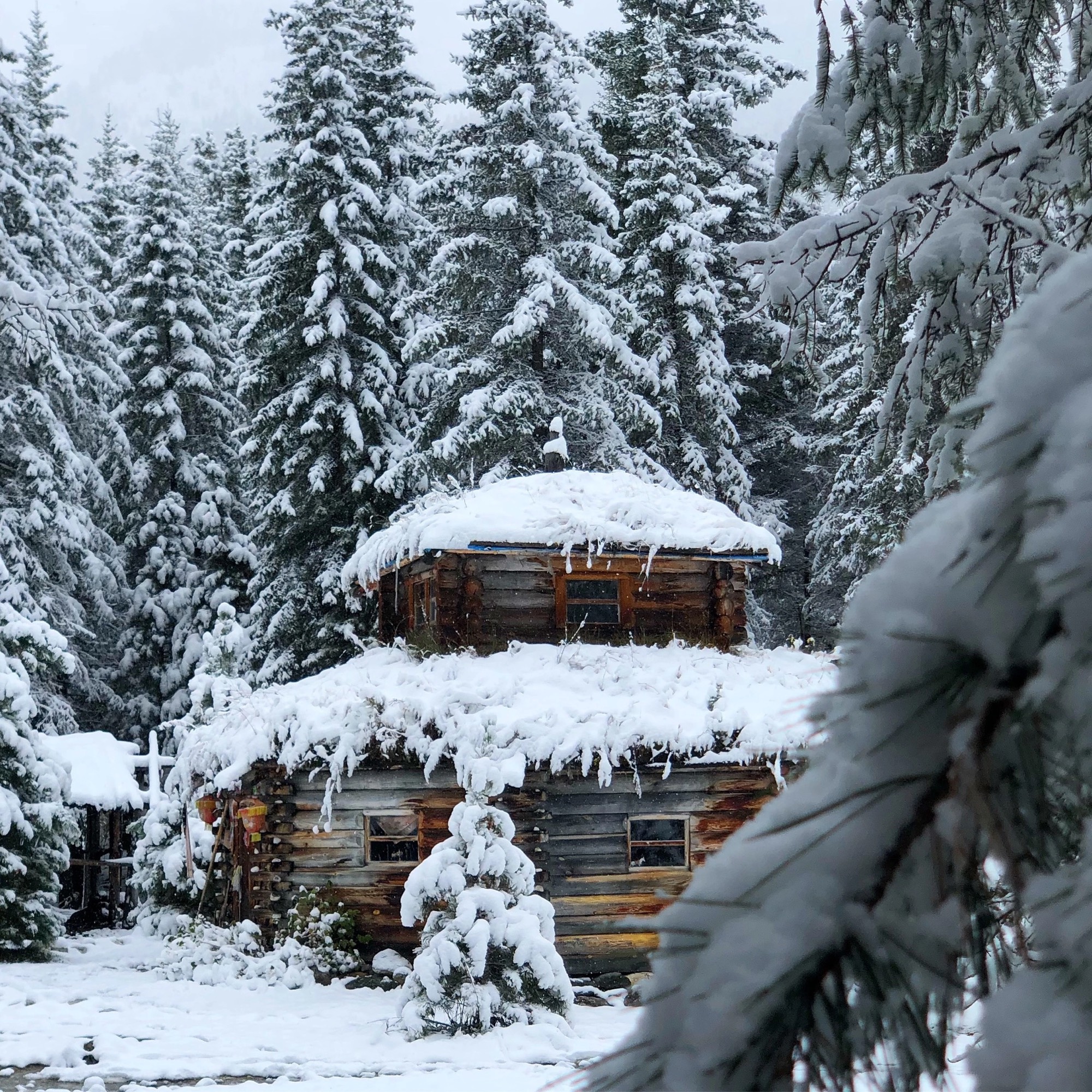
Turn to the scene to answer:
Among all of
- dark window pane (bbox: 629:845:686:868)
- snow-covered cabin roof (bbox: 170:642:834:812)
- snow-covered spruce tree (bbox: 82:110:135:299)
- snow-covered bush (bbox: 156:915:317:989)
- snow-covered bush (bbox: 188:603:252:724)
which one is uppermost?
snow-covered spruce tree (bbox: 82:110:135:299)

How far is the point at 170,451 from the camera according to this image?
32.1 meters

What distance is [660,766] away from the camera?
1454 cm

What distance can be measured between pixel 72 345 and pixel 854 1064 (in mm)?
31760

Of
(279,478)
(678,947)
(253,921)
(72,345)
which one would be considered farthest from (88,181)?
(678,947)

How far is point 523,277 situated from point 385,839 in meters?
13.8

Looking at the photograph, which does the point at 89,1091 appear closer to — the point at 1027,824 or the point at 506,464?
the point at 1027,824

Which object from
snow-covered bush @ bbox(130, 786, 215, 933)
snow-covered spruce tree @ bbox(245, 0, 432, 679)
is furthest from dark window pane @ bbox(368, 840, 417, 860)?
snow-covered spruce tree @ bbox(245, 0, 432, 679)

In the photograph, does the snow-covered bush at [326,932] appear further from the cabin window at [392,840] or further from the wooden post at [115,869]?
the wooden post at [115,869]

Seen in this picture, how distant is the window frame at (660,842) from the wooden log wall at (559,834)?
0.03 metres

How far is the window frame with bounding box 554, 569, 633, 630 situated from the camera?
17.1 m

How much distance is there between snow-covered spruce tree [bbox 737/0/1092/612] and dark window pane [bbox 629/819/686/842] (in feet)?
33.9

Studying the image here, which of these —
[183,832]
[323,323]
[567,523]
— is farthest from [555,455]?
[323,323]

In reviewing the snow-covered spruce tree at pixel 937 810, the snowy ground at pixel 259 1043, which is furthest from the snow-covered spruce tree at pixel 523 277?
the snow-covered spruce tree at pixel 937 810

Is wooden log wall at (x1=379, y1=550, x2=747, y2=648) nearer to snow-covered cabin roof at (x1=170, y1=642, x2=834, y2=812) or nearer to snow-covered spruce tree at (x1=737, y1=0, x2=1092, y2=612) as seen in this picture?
snow-covered cabin roof at (x1=170, y1=642, x2=834, y2=812)
